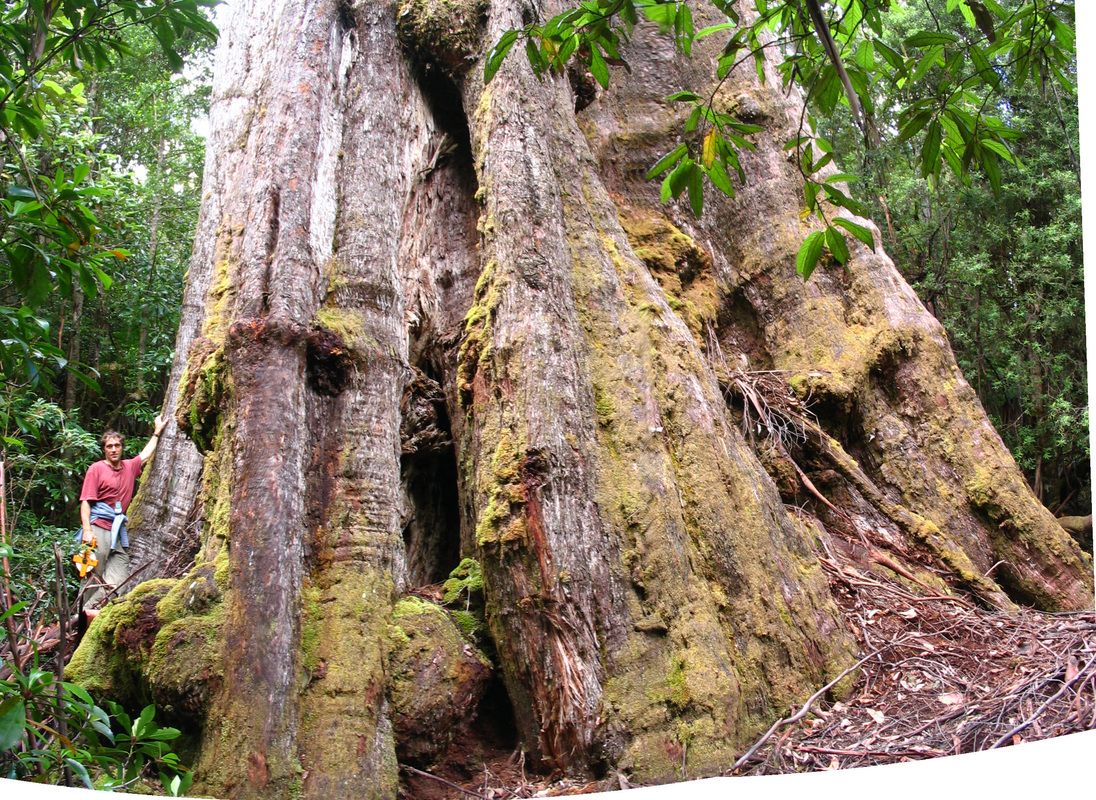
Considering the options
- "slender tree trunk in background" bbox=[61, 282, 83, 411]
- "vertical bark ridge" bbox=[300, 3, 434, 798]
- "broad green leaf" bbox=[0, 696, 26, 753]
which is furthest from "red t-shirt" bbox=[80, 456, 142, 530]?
"broad green leaf" bbox=[0, 696, 26, 753]

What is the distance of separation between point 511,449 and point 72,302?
120 centimetres

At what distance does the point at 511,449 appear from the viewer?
203 cm

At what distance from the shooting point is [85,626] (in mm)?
2258

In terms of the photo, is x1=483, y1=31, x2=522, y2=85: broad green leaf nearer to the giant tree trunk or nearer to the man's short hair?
the giant tree trunk

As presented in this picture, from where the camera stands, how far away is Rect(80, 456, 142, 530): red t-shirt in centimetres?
284

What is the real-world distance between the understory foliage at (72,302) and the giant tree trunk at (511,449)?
252mm

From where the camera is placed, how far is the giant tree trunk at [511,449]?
182 cm

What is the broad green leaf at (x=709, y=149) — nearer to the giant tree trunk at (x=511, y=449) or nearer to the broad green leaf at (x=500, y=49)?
the broad green leaf at (x=500, y=49)

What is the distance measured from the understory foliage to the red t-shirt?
0.15ft

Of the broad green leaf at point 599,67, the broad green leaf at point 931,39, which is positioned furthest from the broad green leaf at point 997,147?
the broad green leaf at point 599,67

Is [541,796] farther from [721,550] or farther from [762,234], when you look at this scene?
[762,234]

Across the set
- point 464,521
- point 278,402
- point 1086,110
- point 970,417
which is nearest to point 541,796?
point 464,521

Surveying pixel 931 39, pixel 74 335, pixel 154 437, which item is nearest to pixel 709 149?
pixel 931 39

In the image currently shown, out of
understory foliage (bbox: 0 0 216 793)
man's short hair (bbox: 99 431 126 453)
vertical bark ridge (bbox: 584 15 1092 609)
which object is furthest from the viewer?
man's short hair (bbox: 99 431 126 453)
